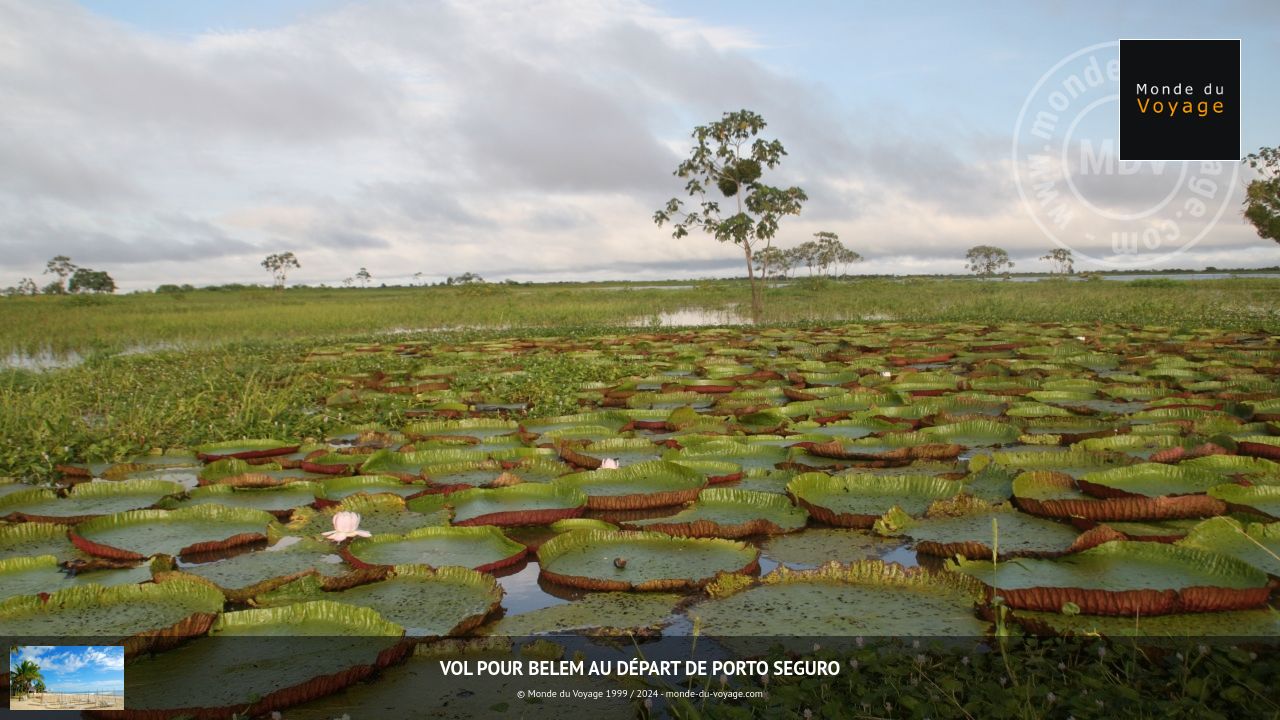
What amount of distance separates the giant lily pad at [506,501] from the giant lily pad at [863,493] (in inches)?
43.6

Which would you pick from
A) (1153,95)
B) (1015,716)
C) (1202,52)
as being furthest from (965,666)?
(1202,52)

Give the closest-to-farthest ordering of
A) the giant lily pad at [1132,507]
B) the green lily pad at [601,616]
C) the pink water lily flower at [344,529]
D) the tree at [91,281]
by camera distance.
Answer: the green lily pad at [601,616] → the giant lily pad at [1132,507] → the pink water lily flower at [344,529] → the tree at [91,281]

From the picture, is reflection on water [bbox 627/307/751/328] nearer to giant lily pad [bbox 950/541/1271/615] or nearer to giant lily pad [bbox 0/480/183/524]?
giant lily pad [bbox 0/480/183/524]

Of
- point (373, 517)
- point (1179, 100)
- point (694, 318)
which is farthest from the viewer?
point (694, 318)

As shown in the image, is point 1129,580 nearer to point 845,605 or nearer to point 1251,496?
point 845,605

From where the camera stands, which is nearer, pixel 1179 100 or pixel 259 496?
pixel 259 496

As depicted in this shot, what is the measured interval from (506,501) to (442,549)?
0.64 m

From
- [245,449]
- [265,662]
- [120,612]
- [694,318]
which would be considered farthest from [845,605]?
[694,318]

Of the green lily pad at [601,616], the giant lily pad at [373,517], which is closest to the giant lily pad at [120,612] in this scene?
the giant lily pad at [373,517]

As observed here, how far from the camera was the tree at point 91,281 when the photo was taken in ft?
181

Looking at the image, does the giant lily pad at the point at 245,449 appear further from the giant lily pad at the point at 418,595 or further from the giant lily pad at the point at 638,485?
the giant lily pad at the point at 418,595

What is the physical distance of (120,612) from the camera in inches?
102

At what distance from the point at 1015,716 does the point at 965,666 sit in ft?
0.89

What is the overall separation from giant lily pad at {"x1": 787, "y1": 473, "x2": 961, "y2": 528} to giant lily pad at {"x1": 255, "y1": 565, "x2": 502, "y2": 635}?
5.31 ft
